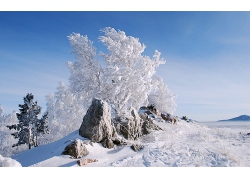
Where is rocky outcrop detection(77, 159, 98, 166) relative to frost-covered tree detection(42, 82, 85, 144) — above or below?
below

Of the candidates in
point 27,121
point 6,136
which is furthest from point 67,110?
point 6,136

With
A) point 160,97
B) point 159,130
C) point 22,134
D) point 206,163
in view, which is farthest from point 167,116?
point 22,134

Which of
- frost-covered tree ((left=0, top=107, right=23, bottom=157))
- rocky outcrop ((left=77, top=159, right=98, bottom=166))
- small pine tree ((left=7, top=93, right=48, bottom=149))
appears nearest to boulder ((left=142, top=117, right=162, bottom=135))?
rocky outcrop ((left=77, top=159, right=98, bottom=166))

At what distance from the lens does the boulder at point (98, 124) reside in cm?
1181

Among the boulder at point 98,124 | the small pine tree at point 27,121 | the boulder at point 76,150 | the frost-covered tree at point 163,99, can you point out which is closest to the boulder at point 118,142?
the boulder at point 98,124

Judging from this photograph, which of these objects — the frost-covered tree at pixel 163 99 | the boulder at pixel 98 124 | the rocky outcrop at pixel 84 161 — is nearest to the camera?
the rocky outcrop at pixel 84 161

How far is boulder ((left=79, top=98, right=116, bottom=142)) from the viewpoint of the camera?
11.8 metres

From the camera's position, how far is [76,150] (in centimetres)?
971

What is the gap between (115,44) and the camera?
17.7 metres

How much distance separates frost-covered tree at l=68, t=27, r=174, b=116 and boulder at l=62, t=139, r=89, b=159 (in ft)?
21.4

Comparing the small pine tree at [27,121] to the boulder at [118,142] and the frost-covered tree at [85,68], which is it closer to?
the frost-covered tree at [85,68]

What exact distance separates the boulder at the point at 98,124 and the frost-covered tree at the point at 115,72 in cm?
392

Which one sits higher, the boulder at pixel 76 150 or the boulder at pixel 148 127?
the boulder at pixel 148 127

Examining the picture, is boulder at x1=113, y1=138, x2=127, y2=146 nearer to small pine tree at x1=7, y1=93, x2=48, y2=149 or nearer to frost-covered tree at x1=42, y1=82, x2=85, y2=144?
small pine tree at x1=7, y1=93, x2=48, y2=149
